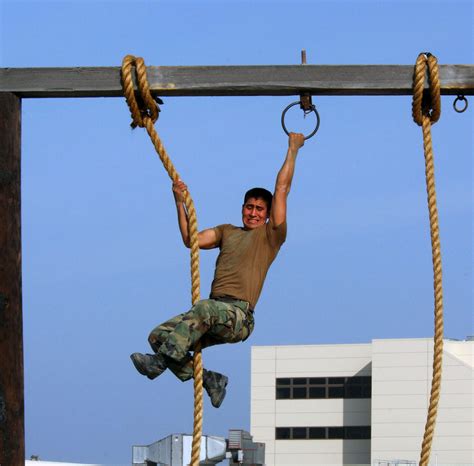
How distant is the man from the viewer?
713cm

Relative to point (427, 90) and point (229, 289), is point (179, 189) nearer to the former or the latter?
point (229, 289)

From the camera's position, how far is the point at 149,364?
721 centimetres

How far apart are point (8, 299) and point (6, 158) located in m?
0.70

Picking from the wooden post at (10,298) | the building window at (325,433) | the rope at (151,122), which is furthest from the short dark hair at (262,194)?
the building window at (325,433)

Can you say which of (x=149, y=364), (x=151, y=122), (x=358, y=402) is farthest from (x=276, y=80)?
(x=358, y=402)

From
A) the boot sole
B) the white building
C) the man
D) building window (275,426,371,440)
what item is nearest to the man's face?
the man

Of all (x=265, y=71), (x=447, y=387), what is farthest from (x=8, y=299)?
(x=447, y=387)

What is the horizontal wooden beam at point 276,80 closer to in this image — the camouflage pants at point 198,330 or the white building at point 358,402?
the camouflage pants at point 198,330

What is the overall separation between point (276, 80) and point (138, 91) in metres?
0.69

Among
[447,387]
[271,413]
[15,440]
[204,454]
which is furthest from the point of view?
[271,413]

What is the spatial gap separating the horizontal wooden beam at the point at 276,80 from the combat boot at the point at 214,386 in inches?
55.1

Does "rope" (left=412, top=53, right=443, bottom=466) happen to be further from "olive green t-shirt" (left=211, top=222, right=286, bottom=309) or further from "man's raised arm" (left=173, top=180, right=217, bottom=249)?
"man's raised arm" (left=173, top=180, right=217, bottom=249)

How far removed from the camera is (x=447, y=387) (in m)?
70.6

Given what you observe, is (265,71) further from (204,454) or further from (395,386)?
(395,386)
